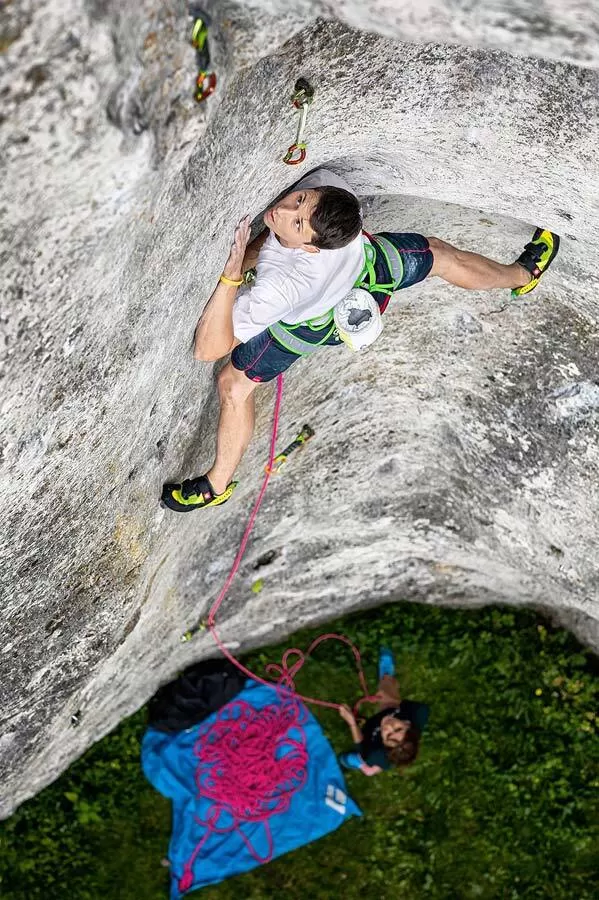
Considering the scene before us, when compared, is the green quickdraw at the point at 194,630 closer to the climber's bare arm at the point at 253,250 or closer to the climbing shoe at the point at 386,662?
the climbing shoe at the point at 386,662

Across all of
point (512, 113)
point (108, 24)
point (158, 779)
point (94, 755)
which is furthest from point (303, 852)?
point (108, 24)

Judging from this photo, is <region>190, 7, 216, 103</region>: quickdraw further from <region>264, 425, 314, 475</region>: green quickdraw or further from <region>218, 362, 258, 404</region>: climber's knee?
<region>264, 425, 314, 475</region>: green quickdraw

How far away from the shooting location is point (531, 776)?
7.25 m

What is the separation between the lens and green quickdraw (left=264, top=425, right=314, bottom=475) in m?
5.01

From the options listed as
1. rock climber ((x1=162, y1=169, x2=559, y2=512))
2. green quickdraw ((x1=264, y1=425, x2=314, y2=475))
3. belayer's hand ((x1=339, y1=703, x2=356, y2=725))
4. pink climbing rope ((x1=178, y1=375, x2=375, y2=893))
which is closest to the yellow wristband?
rock climber ((x1=162, y1=169, x2=559, y2=512))

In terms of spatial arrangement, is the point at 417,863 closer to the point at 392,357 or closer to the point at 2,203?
the point at 392,357

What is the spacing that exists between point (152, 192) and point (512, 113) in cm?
144

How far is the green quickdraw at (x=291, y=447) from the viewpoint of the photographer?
5014 mm

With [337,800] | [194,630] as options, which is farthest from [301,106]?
[337,800]

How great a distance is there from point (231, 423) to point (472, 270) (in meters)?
1.44

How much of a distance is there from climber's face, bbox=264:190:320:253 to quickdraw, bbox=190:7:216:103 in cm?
90

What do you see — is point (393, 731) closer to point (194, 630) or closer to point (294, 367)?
point (194, 630)

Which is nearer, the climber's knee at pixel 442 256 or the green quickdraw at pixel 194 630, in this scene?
the climber's knee at pixel 442 256

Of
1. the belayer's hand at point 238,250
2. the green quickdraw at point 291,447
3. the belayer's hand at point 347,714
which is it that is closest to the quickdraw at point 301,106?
the belayer's hand at point 238,250
